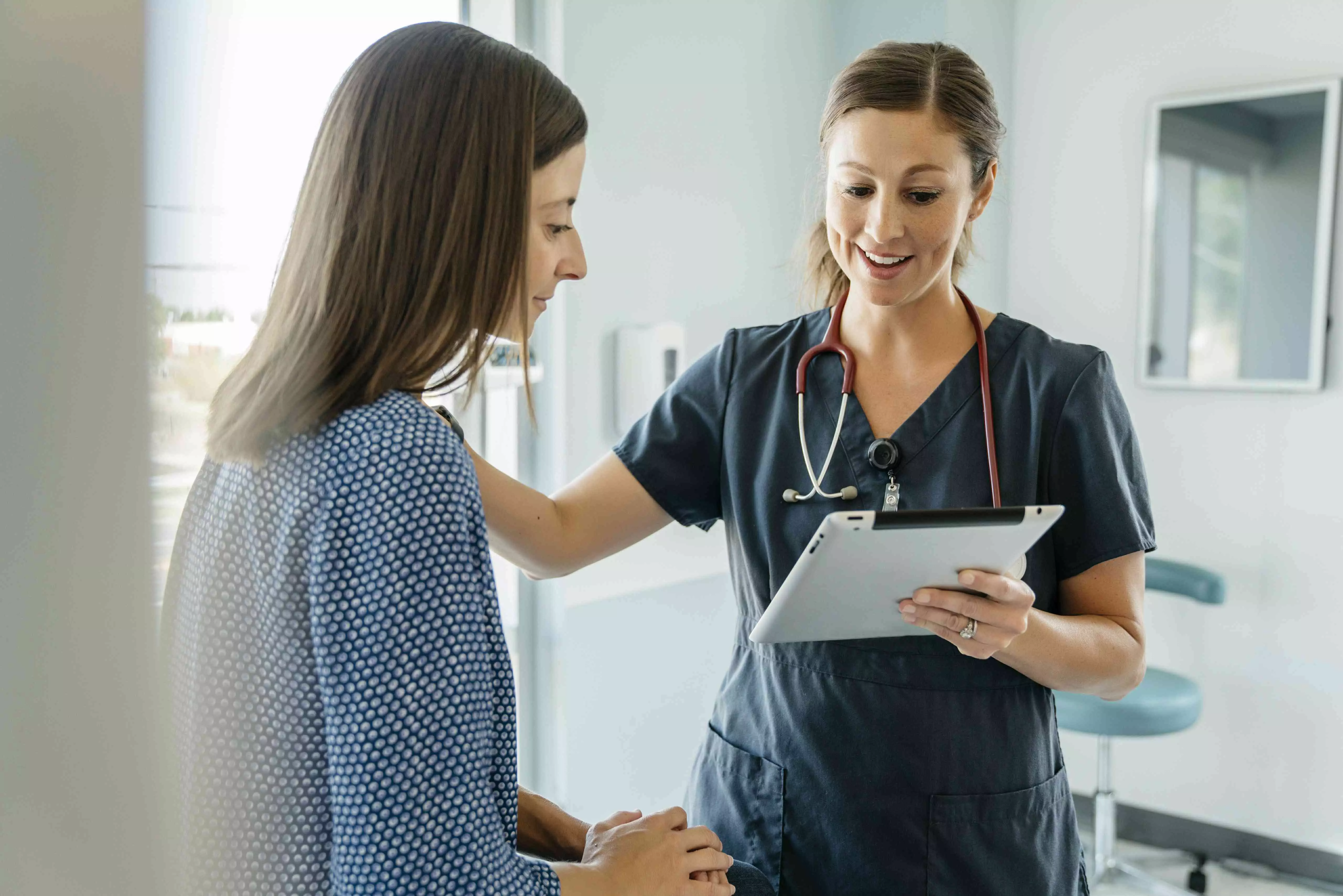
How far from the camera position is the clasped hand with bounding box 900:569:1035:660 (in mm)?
889

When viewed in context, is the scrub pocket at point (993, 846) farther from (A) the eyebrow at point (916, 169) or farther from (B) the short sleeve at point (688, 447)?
(A) the eyebrow at point (916, 169)

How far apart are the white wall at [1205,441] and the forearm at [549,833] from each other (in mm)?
2249

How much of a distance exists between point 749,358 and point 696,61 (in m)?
1.32

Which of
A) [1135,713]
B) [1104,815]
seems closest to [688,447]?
[1135,713]

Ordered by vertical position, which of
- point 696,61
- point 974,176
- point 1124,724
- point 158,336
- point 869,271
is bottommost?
point 1124,724

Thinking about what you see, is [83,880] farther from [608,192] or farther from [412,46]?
[608,192]

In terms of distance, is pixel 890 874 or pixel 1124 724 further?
pixel 1124 724

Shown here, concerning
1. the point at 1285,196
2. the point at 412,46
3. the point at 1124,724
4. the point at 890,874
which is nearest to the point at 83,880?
the point at 412,46

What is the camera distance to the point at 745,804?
1.14m

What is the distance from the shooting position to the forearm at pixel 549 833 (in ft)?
3.05

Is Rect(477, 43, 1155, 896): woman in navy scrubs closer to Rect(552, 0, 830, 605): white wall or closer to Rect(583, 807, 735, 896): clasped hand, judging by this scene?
Rect(583, 807, 735, 896): clasped hand

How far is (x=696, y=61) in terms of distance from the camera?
7.76ft

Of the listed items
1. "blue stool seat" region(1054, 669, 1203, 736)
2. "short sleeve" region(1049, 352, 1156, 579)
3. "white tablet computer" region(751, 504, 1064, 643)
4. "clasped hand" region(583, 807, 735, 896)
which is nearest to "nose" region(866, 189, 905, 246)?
"short sleeve" region(1049, 352, 1156, 579)

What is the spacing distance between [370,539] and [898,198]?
75 centimetres
